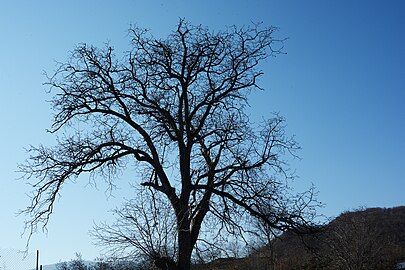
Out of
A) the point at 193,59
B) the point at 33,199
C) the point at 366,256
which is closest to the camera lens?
the point at 33,199

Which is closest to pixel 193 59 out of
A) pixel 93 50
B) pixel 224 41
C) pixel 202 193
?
pixel 224 41

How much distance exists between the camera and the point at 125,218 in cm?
1507

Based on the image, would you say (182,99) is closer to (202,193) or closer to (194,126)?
(194,126)

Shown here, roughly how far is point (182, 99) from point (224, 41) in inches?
76.3

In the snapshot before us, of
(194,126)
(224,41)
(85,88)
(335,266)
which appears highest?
(224,41)

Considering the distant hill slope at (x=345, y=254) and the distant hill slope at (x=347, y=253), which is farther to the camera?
the distant hill slope at (x=347, y=253)

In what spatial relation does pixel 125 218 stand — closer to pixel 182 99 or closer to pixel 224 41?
pixel 182 99

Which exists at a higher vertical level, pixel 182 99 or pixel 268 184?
pixel 182 99

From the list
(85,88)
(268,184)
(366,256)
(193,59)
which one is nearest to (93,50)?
(85,88)

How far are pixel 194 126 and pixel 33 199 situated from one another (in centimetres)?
465

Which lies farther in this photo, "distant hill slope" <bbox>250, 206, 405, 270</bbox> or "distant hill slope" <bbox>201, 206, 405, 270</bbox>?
"distant hill slope" <bbox>250, 206, 405, 270</bbox>

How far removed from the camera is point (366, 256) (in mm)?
33312

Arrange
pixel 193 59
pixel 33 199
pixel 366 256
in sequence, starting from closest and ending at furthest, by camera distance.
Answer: pixel 33 199 < pixel 193 59 < pixel 366 256

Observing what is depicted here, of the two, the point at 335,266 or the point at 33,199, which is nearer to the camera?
the point at 33,199
